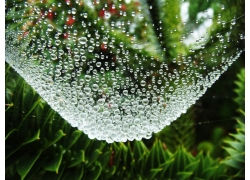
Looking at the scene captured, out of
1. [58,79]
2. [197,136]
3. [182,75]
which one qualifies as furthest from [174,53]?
[197,136]

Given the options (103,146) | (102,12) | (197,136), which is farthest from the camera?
(197,136)

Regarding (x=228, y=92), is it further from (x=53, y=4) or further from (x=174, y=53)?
(x=53, y=4)

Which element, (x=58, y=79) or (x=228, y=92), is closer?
(x=58, y=79)

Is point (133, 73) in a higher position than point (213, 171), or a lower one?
higher

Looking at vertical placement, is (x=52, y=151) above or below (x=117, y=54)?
below

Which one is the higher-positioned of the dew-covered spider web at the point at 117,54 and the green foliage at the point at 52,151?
the dew-covered spider web at the point at 117,54

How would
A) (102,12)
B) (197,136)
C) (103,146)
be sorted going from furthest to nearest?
(197,136), (103,146), (102,12)

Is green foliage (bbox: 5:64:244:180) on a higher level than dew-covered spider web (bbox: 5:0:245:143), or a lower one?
lower

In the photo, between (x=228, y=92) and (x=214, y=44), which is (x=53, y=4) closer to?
(x=214, y=44)
